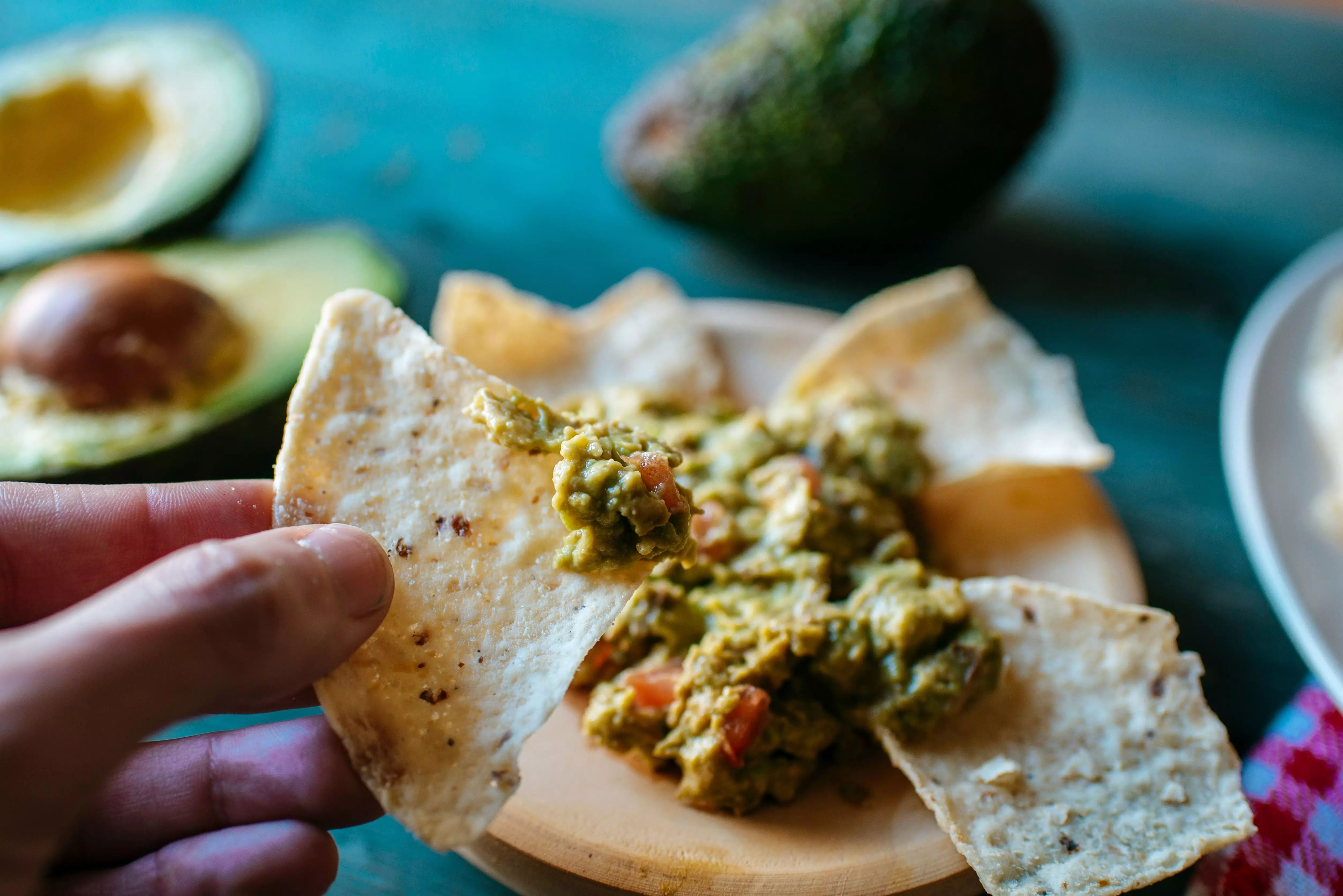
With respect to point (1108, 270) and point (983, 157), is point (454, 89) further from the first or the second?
point (1108, 270)

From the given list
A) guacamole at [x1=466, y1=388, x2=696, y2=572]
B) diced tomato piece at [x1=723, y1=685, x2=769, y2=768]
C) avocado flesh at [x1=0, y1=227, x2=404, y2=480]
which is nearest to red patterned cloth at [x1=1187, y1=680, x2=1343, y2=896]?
diced tomato piece at [x1=723, y1=685, x2=769, y2=768]

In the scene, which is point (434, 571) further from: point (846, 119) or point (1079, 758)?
point (846, 119)

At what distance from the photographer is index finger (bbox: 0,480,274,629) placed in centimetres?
134

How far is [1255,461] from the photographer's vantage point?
1.96 meters

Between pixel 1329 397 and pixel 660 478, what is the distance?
1508 millimetres

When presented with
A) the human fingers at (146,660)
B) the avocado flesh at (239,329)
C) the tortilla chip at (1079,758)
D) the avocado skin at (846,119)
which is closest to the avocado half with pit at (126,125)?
the avocado flesh at (239,329)

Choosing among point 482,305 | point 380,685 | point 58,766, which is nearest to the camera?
point 58,766

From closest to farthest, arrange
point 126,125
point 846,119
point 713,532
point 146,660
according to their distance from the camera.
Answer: point 146,660, point 713,532, point 846,119, point 126,125

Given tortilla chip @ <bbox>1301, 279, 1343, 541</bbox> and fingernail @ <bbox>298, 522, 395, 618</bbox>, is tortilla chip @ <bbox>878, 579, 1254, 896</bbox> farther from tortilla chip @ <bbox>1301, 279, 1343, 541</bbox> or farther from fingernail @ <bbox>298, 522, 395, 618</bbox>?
fingernail @ <bbox>298, 522, 395, 618</bbox>

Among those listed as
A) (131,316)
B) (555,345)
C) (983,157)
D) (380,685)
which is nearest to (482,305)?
(555,345)

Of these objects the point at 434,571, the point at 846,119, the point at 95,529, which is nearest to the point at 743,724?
the point at 434,571

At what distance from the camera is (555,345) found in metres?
2.18

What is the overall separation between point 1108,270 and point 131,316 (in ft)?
7.98

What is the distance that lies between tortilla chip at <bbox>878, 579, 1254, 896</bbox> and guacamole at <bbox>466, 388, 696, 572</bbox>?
488mm
